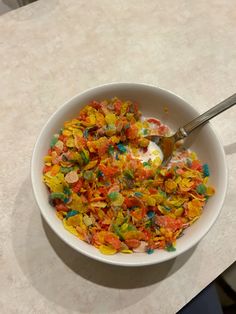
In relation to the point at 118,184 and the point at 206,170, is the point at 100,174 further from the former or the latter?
the point at 206,170

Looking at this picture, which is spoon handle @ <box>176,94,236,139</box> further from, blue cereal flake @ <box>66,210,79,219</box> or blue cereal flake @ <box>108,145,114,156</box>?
blue cereal flake @ <box>66,210,79,219</box>

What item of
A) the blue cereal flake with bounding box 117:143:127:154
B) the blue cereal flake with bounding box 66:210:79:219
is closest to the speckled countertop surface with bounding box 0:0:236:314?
the blue cereal flake with bounding box 66:210:79:219

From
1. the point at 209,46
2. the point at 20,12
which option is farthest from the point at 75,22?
the point at 209,46

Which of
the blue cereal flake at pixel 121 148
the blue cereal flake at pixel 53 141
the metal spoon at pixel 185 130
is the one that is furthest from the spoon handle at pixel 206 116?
the blue cereal flake at pixel 53 141

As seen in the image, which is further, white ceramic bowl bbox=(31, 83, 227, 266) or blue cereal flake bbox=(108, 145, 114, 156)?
blue cereal flake bbox=(108, 145, 114, 156)

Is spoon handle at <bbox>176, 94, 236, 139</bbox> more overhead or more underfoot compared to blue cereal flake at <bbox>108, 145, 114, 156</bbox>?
more overhead

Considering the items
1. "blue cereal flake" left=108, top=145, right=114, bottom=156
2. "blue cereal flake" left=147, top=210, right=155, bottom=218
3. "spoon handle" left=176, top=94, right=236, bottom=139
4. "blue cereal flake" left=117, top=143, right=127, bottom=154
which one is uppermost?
"spoon handle" left=176, top=94, right=236, bottom=139
